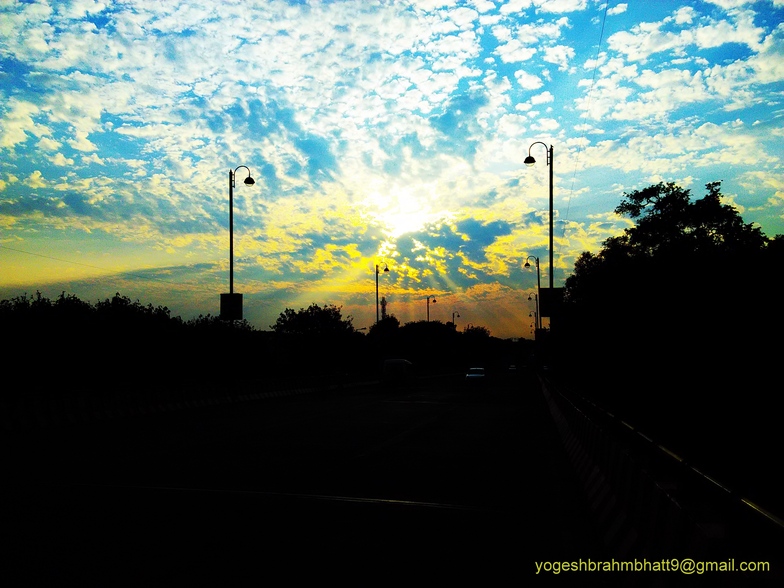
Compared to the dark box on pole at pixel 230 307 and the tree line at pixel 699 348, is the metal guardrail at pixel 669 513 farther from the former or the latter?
the dark box on pole at pixel 230 307

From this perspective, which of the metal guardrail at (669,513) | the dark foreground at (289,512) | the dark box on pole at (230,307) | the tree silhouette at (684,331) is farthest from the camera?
the dark box on pole at (230,307)

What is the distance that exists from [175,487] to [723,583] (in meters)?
8.56

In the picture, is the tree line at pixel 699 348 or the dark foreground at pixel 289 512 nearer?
the dark foreground at pixel 289 512

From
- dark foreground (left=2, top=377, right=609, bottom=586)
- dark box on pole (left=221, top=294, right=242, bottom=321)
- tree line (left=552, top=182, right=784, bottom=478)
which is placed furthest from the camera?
dark box on pole (left=221, top=294, right=242, bottom=321)

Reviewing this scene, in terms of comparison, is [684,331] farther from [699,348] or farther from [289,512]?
[289,512]

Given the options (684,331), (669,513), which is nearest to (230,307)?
(684,331)

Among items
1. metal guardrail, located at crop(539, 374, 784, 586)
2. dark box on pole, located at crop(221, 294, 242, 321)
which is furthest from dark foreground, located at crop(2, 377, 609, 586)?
dark box on pole, located at crop(221, 294, 242, 321)

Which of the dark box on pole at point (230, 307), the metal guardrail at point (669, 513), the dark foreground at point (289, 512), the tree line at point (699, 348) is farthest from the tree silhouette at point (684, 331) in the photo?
the dark box on pole at point (230, 307)

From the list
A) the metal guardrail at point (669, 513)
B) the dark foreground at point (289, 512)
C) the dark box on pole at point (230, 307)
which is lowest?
the dark foreground at point (289, 512)

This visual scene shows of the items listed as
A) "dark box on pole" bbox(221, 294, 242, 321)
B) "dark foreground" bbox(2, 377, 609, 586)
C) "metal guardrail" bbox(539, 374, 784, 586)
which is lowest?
"dark foreground" bbox(2, 377, 609, 586)

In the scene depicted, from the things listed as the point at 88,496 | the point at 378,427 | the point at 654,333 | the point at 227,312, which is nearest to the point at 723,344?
the point at 654,333

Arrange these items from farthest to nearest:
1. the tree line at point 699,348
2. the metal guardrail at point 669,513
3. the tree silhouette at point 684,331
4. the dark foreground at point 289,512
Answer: the tree silhouette at point 684,331
the tree line at point 699,348
the dark foreground at point 289,512
the metal guardrail at point 669,513

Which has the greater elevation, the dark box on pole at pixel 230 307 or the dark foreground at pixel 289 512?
the dark box on pole at pixel 230 307

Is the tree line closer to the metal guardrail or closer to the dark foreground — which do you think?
the dark foreground
